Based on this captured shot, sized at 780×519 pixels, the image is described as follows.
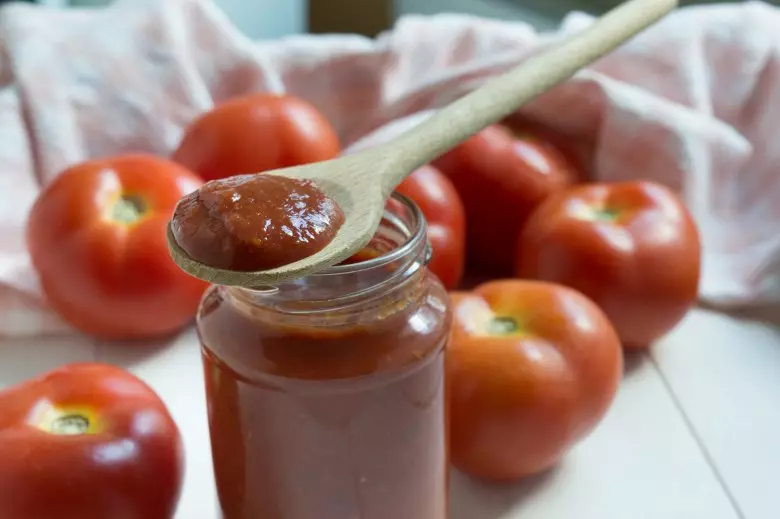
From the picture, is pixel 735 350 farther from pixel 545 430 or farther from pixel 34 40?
pixel 34 40

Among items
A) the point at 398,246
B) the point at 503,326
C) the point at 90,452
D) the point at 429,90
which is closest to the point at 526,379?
the point at 503,326

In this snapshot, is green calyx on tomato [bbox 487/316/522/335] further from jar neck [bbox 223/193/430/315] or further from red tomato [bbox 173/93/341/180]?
red tomato [bbox 173/93/341/180]

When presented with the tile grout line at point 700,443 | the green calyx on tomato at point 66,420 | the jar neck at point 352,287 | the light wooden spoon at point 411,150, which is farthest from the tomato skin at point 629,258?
the green calyx on tomato at point 66,420

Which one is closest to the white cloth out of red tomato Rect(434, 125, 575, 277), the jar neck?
red tomato Rect(434, 125, 575, 277)

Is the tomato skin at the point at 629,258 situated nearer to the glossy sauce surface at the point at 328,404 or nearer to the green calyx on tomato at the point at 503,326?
the green calyx on tomato at the point at 503,326

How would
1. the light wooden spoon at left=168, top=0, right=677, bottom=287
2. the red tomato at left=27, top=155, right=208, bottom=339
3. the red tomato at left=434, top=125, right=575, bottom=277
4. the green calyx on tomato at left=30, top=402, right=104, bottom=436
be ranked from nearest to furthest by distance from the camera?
the light wooden spoon at left=168, top=0, right=677, bottom=287, the green calyx on tomato at left=30, top=402, right=104, bottom=436, the red tomato at left=27, top=155, right=208, bottom=339, the red tomato at left=434, top=125, right=575, bottom=277

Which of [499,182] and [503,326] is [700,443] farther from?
[499,182]
